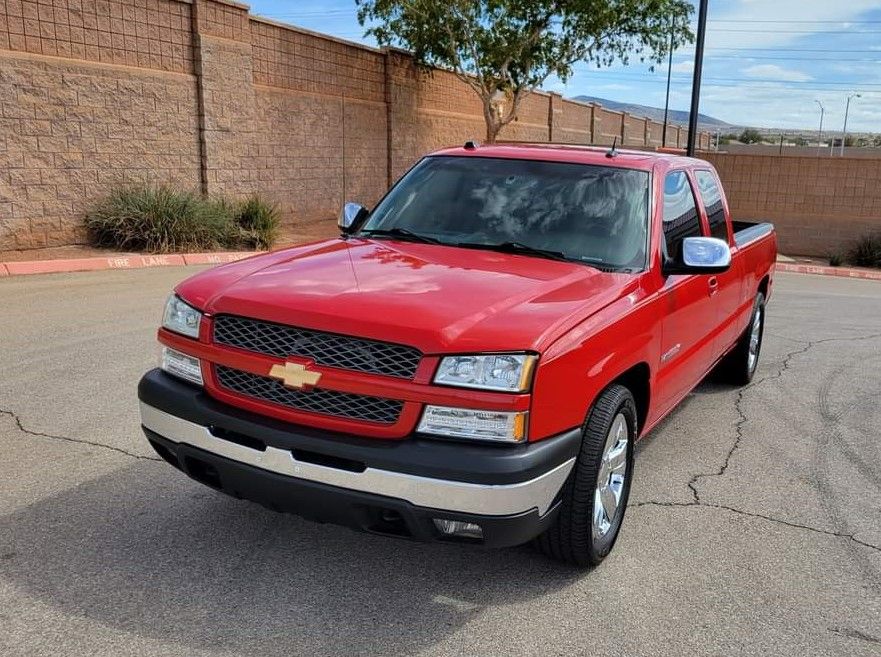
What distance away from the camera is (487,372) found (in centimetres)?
312

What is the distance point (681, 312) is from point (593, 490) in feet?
5.07

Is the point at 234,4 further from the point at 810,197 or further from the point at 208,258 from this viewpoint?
the point at 810,197

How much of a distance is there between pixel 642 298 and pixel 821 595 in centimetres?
157

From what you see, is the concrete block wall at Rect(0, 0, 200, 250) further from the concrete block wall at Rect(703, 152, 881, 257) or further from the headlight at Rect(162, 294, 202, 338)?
the concrete block wall at Rect(703, 152, 881, 257)

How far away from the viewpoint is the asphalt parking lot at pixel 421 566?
325 cm

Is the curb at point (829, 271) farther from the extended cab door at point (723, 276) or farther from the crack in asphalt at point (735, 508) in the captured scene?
the extended cab door at point (723, 276)

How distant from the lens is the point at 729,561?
13.1ft

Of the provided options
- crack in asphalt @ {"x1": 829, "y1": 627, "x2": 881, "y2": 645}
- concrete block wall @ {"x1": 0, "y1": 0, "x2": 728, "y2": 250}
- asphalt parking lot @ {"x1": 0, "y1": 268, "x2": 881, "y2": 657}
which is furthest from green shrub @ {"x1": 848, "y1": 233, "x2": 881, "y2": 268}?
crack in asphalt @ {"x1": 829, "y1": 627, "x2": 881, "y2": 645}

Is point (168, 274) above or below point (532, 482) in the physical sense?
below

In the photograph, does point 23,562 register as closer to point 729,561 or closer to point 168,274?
point 729,561

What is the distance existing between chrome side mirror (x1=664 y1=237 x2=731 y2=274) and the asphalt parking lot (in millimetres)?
1332

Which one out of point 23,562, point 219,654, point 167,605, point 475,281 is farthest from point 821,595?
point 23,562

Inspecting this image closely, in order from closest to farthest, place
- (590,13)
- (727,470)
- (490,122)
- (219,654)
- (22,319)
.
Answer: (219,654)
(727,470)
(22,319)
(590,13)
(490,122)

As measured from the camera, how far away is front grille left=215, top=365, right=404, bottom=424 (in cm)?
317
